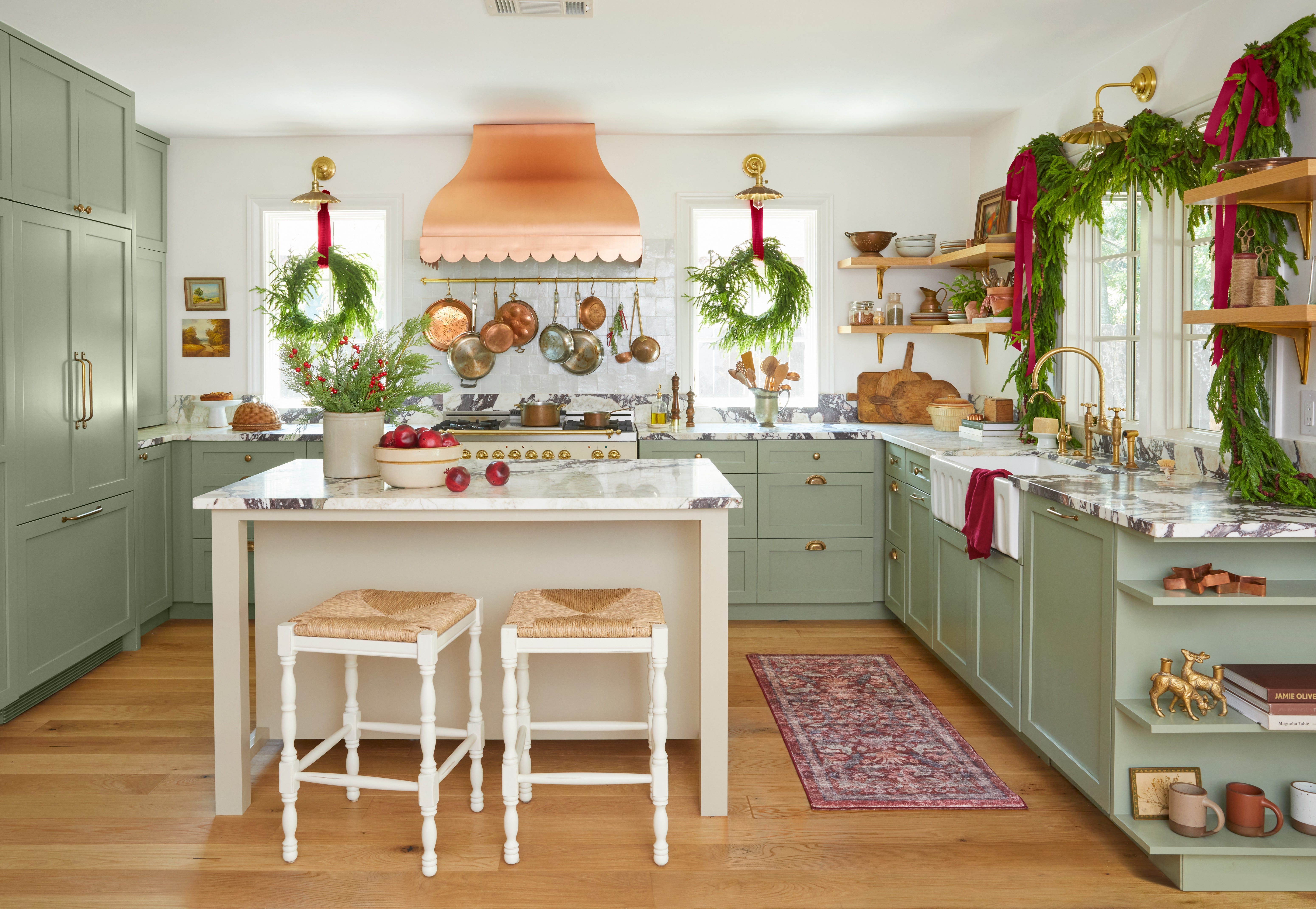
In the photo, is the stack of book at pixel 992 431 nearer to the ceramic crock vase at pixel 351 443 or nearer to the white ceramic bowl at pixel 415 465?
the white ceramic bowl at pixel 415 465

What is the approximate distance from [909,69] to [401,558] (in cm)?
304

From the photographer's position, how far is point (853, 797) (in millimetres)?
2930

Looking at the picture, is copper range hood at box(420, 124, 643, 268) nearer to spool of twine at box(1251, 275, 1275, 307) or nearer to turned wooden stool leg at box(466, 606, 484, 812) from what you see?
turned wooden stool leg at box(466, 606, 484, 812)

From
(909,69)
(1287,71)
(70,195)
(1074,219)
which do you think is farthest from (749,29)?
(70,195)

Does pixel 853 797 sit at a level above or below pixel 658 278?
below

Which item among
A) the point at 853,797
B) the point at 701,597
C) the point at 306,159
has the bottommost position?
the point at 853,797

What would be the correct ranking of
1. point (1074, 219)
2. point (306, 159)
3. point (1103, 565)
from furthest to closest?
point (306, 159) < point (1074, 219) < point (1103, 565)

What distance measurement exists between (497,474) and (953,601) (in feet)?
6.51

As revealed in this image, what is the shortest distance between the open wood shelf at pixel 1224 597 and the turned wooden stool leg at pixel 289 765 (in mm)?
2102

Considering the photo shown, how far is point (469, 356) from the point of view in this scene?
543 centimetres

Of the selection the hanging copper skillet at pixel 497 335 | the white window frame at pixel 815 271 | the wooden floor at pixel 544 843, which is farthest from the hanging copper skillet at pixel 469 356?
the wooden floor at pixel 544 843

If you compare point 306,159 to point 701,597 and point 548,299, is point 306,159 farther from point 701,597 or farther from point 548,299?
point 701,597

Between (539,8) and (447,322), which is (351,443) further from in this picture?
(447,322)

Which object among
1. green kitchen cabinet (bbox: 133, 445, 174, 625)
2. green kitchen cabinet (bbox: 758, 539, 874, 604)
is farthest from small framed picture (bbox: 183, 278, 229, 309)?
green kitchen cabinet (bbox: 758, 539, 874, 604)
